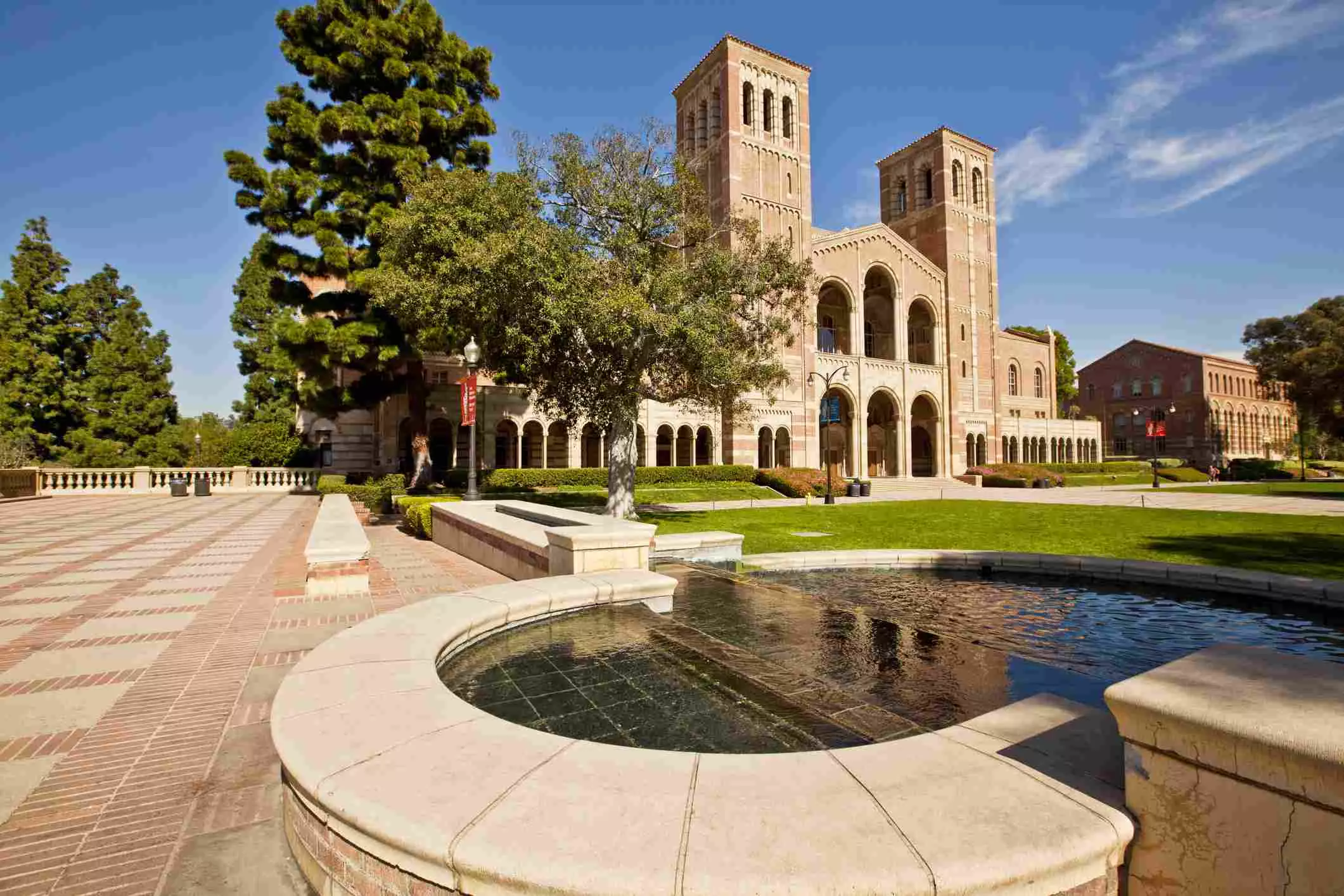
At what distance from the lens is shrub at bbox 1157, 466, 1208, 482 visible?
4956 cm

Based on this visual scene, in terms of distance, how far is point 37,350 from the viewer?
3534 cm

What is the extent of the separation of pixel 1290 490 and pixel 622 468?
40.4 metres

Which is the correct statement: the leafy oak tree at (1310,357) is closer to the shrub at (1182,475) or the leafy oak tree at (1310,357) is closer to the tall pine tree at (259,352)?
the shrub at (1182,475)

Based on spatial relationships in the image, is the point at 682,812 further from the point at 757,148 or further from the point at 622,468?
the point at 757,148

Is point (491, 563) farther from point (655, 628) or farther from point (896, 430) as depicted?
point (896, 430)

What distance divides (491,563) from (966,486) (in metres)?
39.6

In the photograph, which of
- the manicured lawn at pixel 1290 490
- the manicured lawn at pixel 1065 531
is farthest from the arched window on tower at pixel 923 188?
the manicured lawn at pixel 1065 531

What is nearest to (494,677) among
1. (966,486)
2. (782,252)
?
(782,252)

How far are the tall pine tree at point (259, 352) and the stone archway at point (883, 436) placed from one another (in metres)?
40.4

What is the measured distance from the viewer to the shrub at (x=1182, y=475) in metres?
49.6

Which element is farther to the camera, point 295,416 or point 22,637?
point 295,416

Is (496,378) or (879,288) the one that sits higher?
(879,288)

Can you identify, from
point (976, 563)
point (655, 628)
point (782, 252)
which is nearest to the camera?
point (655, 628)

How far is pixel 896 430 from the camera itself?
44.6 meters
